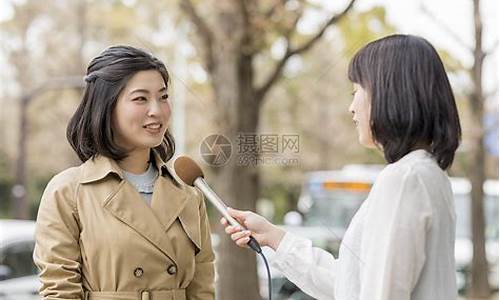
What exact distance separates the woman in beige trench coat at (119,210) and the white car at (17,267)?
2863 mm

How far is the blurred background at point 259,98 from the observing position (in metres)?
2.57

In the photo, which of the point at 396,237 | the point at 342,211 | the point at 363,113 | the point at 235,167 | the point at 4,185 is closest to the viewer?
the point at 396,237

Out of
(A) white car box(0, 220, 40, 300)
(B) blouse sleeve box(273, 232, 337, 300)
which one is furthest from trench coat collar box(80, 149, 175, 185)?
(A) white car box(0, 220, 40, 300)

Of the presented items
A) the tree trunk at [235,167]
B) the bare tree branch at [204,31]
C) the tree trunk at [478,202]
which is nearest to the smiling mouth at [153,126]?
the tree trunk at [235,167]

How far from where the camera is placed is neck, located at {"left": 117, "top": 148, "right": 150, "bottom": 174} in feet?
4.91

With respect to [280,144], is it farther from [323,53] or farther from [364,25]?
[323,53]

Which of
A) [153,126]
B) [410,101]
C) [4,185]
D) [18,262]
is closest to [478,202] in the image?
[18,262]

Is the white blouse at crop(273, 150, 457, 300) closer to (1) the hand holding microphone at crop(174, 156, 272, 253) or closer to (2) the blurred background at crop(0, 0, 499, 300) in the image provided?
(1) the hand holding microphone at crop(174, 156, 272, 253)

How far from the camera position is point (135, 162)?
4.93 ft

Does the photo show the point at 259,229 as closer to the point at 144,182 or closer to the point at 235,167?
the point at 144,182

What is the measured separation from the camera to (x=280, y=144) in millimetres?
1837

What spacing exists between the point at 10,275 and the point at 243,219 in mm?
3158

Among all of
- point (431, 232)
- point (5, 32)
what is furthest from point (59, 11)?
point (431, 232)

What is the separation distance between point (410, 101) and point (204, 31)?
2508 millimetres
